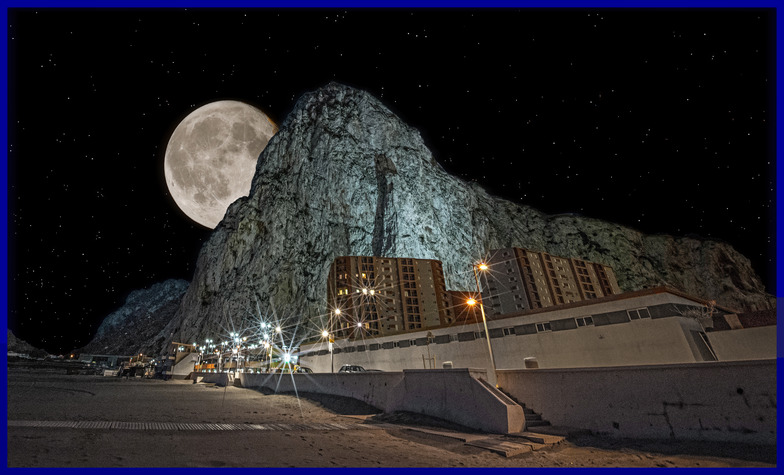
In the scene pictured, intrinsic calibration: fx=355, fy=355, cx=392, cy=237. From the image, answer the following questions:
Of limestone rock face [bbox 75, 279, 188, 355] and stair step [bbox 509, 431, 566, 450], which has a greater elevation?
limestone rock face [bbox 75, 279, 188, 355]

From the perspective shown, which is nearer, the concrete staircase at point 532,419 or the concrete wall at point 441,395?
the concrete wall at point 441,395

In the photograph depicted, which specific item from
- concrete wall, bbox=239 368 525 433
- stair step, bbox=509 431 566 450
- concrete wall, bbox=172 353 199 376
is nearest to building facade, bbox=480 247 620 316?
concrete wall, bbox=172 353 199 376

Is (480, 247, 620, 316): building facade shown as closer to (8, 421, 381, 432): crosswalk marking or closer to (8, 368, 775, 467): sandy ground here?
(8, 421, 381, 432): crosswalk marking

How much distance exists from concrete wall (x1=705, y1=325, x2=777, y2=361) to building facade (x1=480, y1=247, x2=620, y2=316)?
177ft

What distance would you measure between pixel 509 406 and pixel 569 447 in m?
1.96

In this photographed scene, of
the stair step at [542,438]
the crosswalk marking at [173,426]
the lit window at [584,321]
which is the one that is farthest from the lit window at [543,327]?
the crosswalk marking at [173,426]

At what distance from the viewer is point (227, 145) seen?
3799 inches

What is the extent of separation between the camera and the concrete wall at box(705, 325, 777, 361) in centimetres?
2112

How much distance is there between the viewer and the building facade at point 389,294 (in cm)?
7788

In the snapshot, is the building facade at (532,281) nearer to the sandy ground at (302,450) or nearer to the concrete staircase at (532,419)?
the concrete staircase at (532,419)

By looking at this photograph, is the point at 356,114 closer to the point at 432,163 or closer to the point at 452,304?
the point at 432,163

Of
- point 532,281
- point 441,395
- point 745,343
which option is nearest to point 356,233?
point 532,281

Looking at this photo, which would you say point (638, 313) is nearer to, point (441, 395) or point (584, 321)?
point (584, 321)

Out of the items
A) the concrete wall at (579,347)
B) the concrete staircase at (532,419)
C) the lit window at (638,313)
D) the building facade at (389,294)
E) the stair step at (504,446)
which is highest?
the building facade at (389,294)
